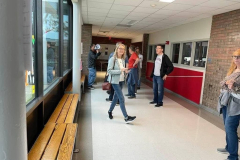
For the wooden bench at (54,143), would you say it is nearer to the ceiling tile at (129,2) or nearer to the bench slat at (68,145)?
the bench slat at (68,145)

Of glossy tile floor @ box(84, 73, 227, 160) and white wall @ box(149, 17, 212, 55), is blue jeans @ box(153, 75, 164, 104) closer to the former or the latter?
glossy tile floor @ box(84, 73, 227, 160)

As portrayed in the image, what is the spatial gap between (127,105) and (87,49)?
13.3ft

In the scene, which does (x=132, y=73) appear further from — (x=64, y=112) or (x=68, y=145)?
(x=68, y=145)

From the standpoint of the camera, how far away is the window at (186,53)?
20.2 ft

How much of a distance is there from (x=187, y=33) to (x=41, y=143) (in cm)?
561

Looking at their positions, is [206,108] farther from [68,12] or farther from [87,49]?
[87,49]

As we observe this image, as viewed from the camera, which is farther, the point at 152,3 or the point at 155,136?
the point at 152,3

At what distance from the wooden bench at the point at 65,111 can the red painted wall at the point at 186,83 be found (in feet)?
11.8

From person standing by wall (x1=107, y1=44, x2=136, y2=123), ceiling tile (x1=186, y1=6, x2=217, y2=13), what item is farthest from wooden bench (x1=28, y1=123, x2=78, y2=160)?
ceiling tile (x1=186, y1=6, x2=217, y2=13)

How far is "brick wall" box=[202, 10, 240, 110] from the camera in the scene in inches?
164

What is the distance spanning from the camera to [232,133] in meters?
2.33

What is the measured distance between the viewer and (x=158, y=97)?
4.98 m

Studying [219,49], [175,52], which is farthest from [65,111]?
[175,52]

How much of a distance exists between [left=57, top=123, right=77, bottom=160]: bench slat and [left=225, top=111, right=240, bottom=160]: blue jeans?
76.1 inches
